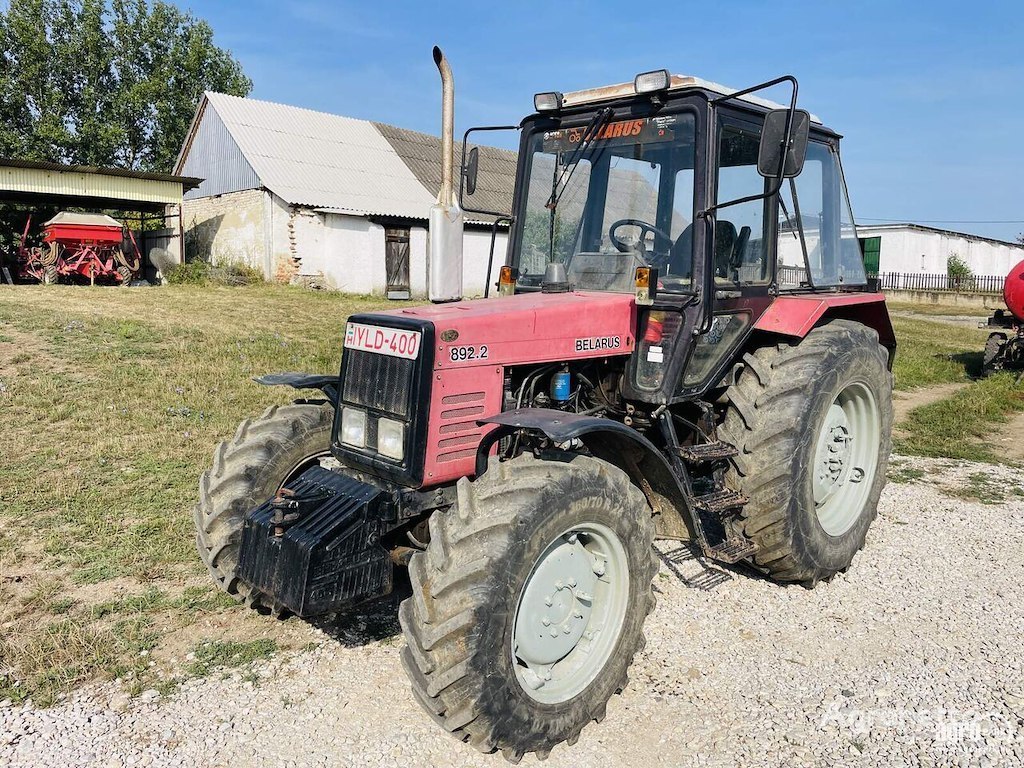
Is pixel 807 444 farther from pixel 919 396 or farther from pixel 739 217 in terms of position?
pixel 919 396

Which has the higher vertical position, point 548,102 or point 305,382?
point 548,102

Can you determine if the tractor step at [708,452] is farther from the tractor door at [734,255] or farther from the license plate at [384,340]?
the license plate at [384,340]

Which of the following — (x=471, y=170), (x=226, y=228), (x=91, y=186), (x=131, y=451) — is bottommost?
(x=131, y=451)

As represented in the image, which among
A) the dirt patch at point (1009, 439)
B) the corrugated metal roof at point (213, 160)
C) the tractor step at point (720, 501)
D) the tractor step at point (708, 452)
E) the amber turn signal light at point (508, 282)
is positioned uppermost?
the corrugated metal roof at point (213, 160)

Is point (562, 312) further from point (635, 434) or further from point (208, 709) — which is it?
point (208, 709)

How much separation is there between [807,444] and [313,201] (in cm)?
1825

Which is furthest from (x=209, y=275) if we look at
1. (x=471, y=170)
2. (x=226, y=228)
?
(x=471, y=170)

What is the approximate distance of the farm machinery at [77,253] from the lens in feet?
61.0

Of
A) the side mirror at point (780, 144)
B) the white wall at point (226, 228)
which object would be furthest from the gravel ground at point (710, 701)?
the white wall at point (226, 228)

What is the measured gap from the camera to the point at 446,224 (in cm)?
389

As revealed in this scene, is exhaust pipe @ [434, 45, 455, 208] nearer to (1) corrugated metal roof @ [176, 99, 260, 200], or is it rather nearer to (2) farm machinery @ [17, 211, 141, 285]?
(2) farm machinery @ [17, 211, 141, 285]

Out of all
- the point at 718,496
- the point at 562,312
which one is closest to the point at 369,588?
the point at 562,312

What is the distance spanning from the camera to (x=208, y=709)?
3.27 meters

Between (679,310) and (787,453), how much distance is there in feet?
2.88
